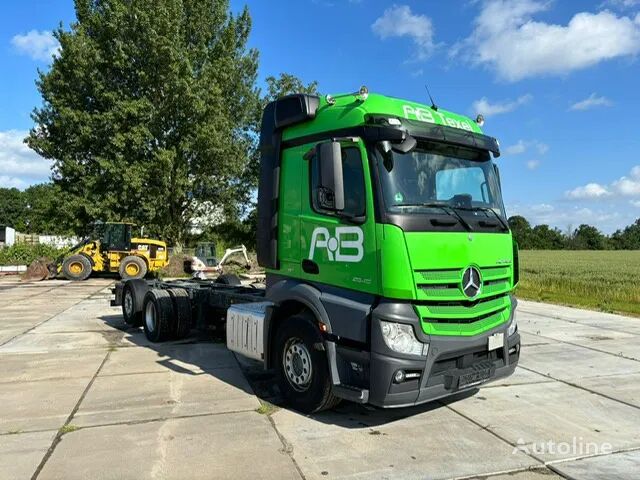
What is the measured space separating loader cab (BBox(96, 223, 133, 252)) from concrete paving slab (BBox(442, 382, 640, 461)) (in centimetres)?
2011

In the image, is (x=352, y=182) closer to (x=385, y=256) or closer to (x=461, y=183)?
(x=385, y=256)

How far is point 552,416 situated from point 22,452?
489cm

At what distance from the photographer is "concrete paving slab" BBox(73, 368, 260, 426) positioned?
5.04 m

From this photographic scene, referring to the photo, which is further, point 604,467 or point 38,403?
point 38,403

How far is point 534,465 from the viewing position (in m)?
3.89

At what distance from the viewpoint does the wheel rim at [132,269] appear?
21.8 metres

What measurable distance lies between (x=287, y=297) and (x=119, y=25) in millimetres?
28292

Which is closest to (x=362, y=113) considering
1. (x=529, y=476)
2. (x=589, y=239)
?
(x=529, y=476)

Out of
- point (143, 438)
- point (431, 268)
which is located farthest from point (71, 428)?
point (431, 268)

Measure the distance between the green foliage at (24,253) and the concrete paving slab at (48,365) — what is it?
81.2 ft

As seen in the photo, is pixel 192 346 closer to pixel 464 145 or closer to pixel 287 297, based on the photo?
pixel 287 297

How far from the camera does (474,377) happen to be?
15.2 ft

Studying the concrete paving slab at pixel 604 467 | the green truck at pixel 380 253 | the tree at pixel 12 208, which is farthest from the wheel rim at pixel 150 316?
the tree at pixel 12 208

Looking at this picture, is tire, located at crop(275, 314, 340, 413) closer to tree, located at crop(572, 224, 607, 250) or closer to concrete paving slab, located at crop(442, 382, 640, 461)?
concrete paving slab, located at crop(442, 382, 640, 461)
